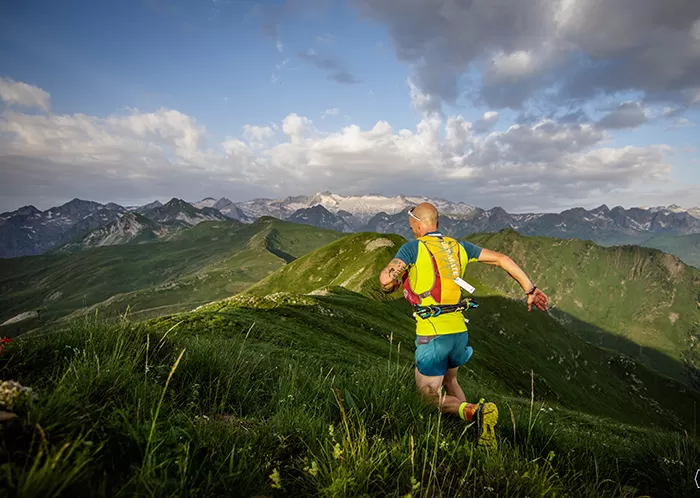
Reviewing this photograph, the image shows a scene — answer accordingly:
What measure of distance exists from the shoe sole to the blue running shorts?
57.7 inches

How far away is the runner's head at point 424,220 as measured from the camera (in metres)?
7.24

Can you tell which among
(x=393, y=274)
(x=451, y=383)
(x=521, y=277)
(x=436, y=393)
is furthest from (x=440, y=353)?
(x=521, y=277)

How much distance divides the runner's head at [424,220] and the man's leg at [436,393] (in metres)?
2.79

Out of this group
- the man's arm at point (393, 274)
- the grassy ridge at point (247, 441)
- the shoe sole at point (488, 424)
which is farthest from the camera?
the man's arm at point (393, 274)

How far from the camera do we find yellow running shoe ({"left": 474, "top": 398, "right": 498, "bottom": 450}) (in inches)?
171

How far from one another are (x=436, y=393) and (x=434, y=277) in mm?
2063

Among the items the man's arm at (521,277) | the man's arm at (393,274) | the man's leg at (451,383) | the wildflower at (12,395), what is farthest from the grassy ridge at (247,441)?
the man's arm at (521,277)

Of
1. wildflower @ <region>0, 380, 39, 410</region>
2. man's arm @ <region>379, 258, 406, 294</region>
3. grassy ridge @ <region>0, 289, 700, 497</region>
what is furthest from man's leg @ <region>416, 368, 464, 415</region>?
wildflower @ <region>0, 380, 39, 410</region>

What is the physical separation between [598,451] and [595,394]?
118146 millimetres

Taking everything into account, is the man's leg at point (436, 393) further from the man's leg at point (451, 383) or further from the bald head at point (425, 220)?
the bald head at point (425, 220)

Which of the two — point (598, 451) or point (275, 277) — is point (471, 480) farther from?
point (275, 277)

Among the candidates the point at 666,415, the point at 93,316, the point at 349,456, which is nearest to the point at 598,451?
the point at 349,456

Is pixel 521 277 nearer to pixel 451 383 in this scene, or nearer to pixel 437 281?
A: pixel 437 281

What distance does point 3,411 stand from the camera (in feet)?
8.20
